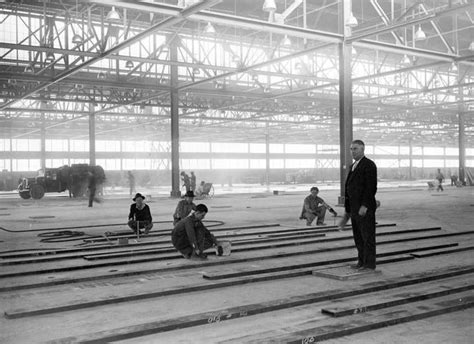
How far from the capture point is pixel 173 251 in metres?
9.53

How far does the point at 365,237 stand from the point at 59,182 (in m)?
27.1

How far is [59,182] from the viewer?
31.3 metres

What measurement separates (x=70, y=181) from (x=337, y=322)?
2821 cm

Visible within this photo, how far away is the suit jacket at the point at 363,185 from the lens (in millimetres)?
7109

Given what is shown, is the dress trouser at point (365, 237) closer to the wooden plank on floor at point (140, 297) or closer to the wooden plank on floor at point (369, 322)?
the wooden plank on floor at point (140, 297)

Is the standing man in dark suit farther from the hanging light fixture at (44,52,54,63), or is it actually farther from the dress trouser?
the hanging light fixture at (44,52,54,63)

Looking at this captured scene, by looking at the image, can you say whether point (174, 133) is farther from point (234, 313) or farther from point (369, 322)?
point (369, 322)

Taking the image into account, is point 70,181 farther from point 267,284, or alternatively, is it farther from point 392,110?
point 267,284

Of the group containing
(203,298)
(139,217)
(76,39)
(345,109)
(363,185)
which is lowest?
(203,298)

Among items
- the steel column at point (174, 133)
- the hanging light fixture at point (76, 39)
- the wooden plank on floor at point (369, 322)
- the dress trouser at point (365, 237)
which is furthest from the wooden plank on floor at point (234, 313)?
the steel column at point (174, 133)

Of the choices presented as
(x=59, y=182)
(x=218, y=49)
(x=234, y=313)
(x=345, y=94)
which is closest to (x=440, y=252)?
(x=234, y=313)

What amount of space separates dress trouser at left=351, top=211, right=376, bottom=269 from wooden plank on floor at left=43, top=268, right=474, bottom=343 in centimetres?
58

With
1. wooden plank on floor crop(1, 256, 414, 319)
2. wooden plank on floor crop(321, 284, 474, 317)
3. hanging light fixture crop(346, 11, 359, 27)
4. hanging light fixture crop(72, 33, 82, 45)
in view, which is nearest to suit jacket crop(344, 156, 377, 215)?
wooden plank on floor crop(1, 256, 414, 319)

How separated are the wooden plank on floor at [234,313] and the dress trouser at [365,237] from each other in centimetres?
58
